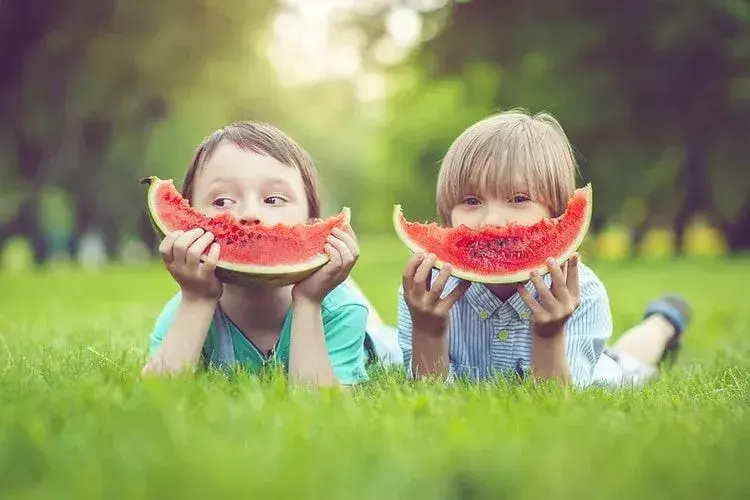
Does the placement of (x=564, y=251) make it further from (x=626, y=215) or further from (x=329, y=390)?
(x=626, y=215)

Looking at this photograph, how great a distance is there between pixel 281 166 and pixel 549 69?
1626 centimetres

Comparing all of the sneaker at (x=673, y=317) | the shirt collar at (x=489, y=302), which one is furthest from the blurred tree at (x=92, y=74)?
the shirt collar at (x=489, y=302)

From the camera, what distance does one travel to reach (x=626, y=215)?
2788 centimetres

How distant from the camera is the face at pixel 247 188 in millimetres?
3375

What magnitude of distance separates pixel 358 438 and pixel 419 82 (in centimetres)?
2255

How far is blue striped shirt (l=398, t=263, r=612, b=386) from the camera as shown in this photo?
12.2ft

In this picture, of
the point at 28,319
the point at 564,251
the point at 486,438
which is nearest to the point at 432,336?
the point at 564,251

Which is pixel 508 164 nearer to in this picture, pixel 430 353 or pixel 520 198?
pixel 520 198

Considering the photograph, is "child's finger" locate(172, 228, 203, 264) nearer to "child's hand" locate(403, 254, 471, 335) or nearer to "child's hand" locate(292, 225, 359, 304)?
"child's hand" locate(292, 225, 359, 304)

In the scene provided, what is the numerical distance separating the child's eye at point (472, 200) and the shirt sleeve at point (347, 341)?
0.68 metres

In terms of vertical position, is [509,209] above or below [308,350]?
above

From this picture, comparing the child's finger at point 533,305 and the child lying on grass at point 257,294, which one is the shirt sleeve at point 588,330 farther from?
the child lying on grass at point 257,294

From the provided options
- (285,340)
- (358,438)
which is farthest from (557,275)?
(358,438)

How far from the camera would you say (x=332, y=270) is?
3143 millimetres
